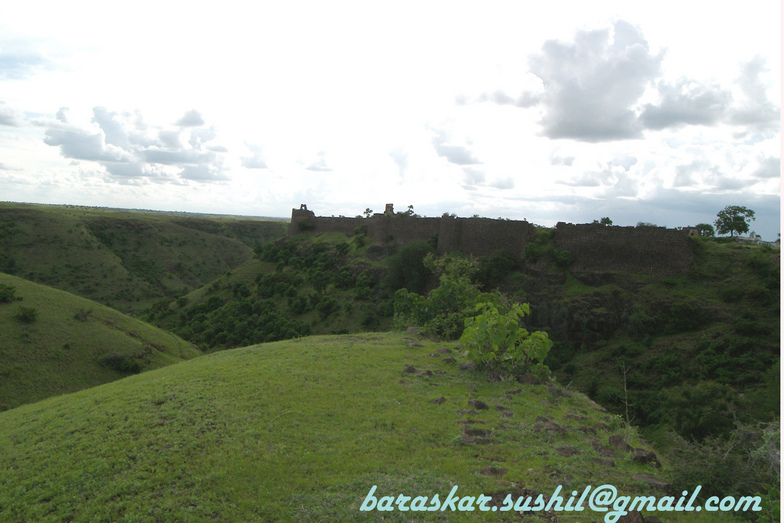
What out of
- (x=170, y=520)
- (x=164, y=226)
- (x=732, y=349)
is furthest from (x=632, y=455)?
(x=164, y=226)

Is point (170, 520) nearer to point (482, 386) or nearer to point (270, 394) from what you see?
point (270, 394)

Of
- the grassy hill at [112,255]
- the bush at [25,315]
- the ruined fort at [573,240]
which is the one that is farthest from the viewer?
the grassy hill at [112,255]

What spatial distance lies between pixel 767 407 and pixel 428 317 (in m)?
12.4

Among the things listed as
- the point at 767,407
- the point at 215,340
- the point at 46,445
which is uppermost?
the point at 46,445

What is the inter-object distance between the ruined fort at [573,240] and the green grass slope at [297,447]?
18240 millimetres

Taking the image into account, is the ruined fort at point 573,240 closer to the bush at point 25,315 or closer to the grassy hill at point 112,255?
the bush at point 25,315

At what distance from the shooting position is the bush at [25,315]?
23453 millimetres

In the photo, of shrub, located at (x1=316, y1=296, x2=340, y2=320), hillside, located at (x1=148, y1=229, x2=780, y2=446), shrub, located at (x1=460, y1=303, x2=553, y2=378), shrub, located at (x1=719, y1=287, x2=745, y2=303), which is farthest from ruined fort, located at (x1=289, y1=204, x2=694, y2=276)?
shrub, located at (x1=460, y1=303, x2=553, y2=378)

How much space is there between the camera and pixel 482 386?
38.0ft

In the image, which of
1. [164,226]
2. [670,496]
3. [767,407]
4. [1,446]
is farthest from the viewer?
[164,226]

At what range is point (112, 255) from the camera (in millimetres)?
69375

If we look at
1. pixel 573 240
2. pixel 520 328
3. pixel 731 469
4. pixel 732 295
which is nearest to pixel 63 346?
pixel 520 328

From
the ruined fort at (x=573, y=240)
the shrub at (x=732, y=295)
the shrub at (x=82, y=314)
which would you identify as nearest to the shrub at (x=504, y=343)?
the shrub at (x=732, y=295)

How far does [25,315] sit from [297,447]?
23.0 m
